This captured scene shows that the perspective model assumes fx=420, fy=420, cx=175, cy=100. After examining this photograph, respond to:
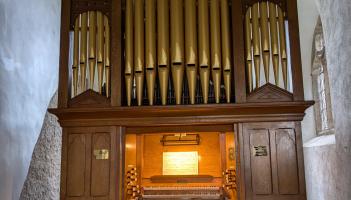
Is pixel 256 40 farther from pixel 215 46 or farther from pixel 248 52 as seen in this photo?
pixel 215 46

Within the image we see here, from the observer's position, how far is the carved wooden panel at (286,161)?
5449 millimetres

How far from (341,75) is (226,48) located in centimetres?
207

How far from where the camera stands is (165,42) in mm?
5844

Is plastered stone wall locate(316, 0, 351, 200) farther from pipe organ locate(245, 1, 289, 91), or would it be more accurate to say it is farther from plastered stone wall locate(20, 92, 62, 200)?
plastered stone wall locate(20, 92, 62, 200)

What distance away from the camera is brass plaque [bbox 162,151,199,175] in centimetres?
791

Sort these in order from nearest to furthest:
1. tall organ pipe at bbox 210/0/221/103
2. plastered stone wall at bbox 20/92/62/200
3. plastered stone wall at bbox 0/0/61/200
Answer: tall organ pipe at bbox 210/0/221/103
plastered stone wall at bbox 0/0/61/200
plastered stone wall at bbox 20/92/62/200

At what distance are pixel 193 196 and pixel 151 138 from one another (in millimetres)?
1961

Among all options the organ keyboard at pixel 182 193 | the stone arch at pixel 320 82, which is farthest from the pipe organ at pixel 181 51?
the organ keyboard at pixel 182 193

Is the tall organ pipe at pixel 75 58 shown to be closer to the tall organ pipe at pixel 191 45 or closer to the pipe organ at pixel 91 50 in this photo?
the pipe organ at pixel 91 50

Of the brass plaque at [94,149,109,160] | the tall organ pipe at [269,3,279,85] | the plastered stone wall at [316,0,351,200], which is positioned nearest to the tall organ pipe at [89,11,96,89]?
the brass plaque at [94,149,109,160]

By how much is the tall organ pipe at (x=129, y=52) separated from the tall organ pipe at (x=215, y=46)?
1.13 m

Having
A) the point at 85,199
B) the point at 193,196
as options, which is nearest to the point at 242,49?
the point at 193,196

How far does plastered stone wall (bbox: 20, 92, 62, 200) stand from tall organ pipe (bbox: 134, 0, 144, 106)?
113 inches

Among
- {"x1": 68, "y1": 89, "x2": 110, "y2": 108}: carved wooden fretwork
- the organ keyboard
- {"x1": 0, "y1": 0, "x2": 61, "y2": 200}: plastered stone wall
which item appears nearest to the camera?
{"x1": 68, "y1": 89, "x2": 110, "y2": 108}: carved wooden fretwork
